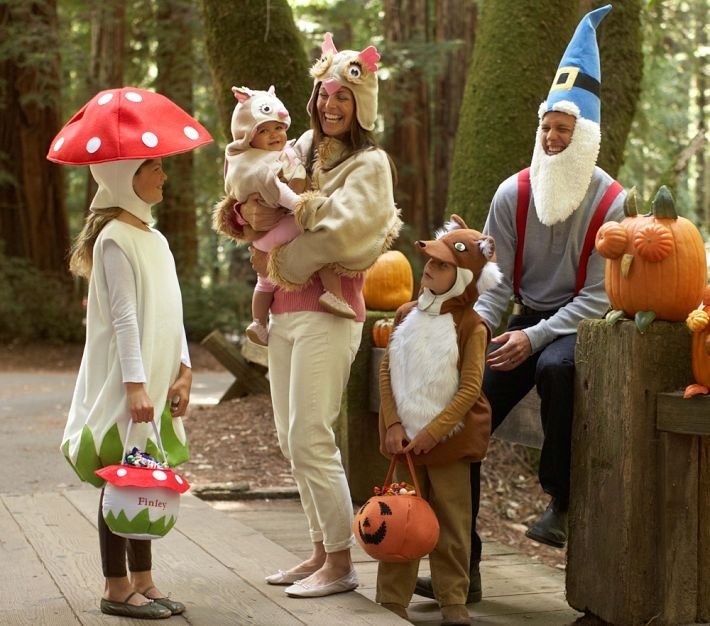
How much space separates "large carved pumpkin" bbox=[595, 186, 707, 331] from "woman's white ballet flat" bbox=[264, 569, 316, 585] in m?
1.64

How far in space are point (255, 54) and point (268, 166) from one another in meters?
3.62

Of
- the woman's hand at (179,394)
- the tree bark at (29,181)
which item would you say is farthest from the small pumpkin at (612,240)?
the tree bark at (29,181)

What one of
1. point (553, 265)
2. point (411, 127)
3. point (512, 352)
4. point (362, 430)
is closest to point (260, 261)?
point (512, 352)

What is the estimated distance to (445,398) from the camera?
13.0 feet

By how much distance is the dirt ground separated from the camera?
6.53 metres

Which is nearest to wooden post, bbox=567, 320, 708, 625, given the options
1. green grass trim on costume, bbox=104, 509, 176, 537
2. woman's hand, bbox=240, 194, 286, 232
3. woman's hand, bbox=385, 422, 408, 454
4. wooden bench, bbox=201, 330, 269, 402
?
woman's hand, bbox=385, 422, 408, 454

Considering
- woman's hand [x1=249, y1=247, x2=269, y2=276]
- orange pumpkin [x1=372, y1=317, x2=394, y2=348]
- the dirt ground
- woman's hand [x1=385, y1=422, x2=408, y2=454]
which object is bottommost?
the dirt ground

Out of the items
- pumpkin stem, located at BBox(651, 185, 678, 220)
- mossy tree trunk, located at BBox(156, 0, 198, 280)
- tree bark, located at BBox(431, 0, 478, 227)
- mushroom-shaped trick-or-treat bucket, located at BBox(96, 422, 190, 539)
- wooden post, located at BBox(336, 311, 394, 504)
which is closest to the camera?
mushroom-shaped trick-or-treat bucket, located at BBox(96, 422, 190, 539)

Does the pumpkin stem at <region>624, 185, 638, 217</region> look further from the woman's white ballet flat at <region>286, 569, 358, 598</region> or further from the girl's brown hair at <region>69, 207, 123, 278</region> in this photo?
the girl's brown hair at <region>69, 207, 123, 278</region>

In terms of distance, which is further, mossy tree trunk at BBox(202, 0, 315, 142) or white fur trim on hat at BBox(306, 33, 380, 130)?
mossy tree trunk at BBox(202, 0, 315, 142)

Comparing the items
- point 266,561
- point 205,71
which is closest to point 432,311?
point 266,561

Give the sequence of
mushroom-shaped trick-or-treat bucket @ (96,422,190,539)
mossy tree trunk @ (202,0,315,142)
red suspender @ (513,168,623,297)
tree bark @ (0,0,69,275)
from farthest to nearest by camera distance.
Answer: tree bark @ (0,0,69,275), mossy tree trunk @ (202,0,315,142), red suspender @ (513,168,623,297), mushroom-shaped trick-or-treat bucket @ (96,422,190,539)

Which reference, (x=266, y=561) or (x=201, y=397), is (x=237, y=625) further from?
(x=201, y=397)

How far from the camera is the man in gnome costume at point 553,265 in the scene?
411 cm
